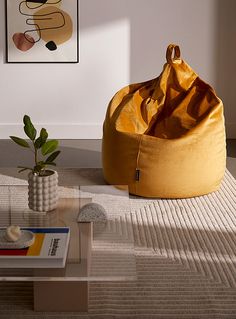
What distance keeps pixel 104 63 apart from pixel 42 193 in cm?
299

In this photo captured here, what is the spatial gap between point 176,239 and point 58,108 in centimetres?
281

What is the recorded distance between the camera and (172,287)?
10.1 feet

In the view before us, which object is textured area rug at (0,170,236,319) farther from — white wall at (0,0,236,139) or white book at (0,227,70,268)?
white wall at (0,0,236,139)

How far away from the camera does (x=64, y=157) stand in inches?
217

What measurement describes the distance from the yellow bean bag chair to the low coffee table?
0.77 m

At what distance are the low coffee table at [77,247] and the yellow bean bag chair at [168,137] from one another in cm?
77

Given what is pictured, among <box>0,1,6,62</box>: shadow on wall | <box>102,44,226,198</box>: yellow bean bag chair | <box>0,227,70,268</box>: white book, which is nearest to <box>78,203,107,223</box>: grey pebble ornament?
<box>0,227,70,268</box>: white book

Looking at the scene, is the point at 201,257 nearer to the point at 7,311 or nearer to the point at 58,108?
the point at 7,311

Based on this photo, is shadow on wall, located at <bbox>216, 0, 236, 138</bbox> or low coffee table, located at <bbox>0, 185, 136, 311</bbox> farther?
shadow on wall, located at <bbox>216, 0, 236, 138</bbox>

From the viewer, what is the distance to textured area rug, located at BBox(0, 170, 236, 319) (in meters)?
2.87

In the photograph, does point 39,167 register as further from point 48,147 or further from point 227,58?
point 227,58

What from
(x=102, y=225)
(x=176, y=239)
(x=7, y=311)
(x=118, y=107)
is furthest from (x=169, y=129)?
(x=7, y=311)

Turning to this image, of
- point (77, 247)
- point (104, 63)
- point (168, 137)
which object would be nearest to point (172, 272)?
point (77, 247)

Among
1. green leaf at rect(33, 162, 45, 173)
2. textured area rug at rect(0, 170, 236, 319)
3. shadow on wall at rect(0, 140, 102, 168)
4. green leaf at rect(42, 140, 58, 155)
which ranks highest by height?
green leaf at rect(42, 140, 58, 155)
